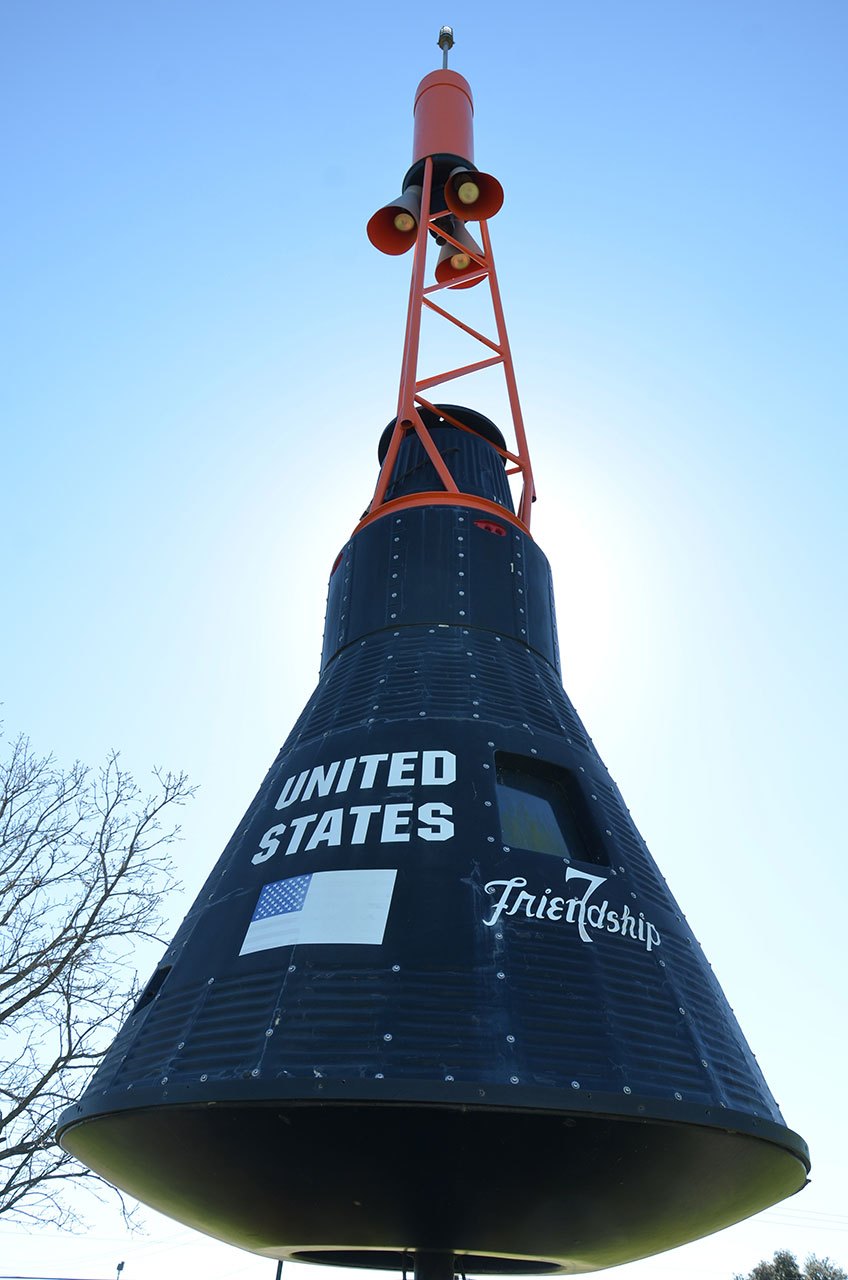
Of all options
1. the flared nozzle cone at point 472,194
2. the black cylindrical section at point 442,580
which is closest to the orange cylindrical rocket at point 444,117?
the flared nozzle cone at point 472,194

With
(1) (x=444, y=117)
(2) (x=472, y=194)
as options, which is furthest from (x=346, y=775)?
(1) (x=444, y=117)

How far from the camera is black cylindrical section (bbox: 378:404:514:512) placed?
26.2 ft

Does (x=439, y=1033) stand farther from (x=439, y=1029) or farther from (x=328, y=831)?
(x=328, y=831)

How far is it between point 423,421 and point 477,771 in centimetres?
502

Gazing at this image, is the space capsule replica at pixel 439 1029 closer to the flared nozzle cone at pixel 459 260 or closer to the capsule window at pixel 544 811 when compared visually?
the capsule window at pixel 544 811

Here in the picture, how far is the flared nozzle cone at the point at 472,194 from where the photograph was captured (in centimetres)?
1064

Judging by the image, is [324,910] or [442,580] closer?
[324,910]

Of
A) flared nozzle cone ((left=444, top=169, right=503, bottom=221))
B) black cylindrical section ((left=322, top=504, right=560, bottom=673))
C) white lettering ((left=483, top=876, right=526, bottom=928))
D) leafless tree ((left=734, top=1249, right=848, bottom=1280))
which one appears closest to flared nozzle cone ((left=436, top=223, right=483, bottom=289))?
flared nozzle cone ((left=444, top=169, right=503, bottom=221))

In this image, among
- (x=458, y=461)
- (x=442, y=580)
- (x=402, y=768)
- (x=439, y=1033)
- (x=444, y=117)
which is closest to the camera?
(x=439, y=1033)

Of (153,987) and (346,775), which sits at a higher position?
(346,775)

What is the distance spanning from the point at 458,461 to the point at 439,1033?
5.76 m

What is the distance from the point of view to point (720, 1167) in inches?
152

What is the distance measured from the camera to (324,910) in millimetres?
4102

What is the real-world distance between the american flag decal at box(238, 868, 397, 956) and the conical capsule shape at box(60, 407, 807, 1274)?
0.01 meters
